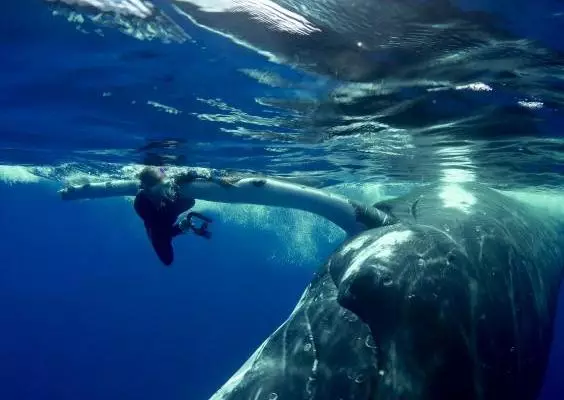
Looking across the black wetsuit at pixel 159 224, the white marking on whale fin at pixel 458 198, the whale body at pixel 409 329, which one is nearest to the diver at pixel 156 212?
the black wetsuit at pixel 159 224

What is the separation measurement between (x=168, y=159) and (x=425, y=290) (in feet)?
42.8

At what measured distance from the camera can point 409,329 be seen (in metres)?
5.70

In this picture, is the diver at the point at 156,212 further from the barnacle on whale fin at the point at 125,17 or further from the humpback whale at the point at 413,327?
the humpback whale at the point at 413,327

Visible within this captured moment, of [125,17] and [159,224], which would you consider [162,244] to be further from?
[125,17]

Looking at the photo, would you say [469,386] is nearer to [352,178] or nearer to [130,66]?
[130,66]

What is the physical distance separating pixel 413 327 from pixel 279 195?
5.63 meters

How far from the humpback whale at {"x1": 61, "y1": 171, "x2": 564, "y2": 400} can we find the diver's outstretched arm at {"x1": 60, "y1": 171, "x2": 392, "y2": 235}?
5.48 ft

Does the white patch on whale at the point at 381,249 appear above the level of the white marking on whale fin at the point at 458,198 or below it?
above

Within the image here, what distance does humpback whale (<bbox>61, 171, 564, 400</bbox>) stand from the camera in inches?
218

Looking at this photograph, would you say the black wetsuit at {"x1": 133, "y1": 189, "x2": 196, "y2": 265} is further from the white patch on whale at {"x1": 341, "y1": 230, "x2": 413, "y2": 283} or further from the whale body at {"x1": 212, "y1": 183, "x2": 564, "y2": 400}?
the white patch on whale at {"x1": 341, "y1": 230, "x2": 413, "y2": 283}

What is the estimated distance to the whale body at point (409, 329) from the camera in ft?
18.1

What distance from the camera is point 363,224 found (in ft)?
31.9

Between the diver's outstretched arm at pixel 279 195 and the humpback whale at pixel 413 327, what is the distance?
65.8 inches

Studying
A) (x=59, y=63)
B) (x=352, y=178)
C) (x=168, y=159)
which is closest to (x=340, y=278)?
(x=59, y=63)
